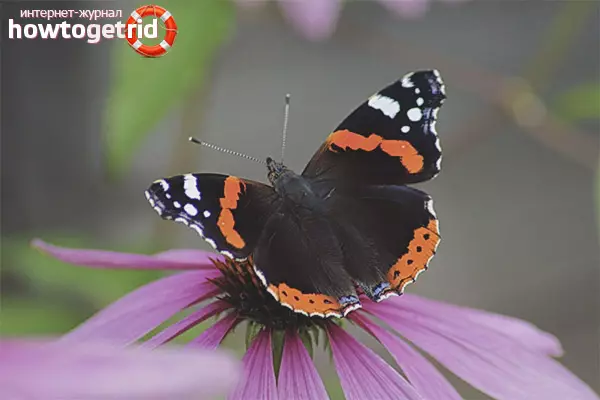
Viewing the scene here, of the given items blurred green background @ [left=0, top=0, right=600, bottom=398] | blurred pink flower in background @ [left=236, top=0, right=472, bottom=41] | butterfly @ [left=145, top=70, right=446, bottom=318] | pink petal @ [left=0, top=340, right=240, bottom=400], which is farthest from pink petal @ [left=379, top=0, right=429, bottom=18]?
pink petal @ [left=0, top=340, right=240, bottom=400]

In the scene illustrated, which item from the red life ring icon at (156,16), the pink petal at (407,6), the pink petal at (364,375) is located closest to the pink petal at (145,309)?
the pink petal at (364,375)

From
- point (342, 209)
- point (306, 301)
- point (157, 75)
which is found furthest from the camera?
point (157, 75)

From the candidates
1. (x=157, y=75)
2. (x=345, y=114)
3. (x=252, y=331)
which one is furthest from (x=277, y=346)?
(x=345, y=114)

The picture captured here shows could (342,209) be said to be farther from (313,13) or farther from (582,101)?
(582,101)

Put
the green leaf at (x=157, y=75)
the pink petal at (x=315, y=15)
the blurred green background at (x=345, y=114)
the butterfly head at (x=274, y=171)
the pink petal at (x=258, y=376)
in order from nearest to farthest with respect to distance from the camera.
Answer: the pink petal at (x=258, y=376) < the butterfly head at (x=274, y=171) < the green leaf at (x=157, y=75) < the pink petal at (x=315, y=15) < the blurred green background at (x=345, y=114)

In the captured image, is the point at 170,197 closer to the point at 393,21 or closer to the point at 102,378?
the point at 102,378

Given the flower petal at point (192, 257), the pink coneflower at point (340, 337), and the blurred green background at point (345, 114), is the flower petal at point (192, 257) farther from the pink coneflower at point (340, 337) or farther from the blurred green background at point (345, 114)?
the blurred green background at point (345, 114)

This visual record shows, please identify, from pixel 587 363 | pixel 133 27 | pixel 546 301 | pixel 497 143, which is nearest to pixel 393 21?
pixel 497 143
